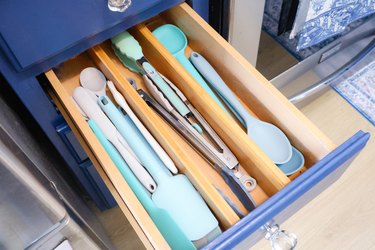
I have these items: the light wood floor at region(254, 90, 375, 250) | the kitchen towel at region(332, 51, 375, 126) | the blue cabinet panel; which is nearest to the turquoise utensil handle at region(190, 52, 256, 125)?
the blue cabinet panel

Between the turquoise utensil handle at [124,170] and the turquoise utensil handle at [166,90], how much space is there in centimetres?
13

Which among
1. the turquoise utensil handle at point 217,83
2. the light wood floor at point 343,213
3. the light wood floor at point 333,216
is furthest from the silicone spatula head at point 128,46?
the light wood floor at point 343,213

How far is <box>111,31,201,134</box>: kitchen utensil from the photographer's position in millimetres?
652

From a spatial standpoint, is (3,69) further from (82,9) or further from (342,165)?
(342,165)

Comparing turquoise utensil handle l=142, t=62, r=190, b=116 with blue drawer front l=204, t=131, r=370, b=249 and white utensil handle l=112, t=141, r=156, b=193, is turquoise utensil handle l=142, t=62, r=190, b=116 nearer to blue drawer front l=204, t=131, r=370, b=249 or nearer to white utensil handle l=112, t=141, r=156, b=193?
white utensil handle l=112, t=141, r=156, b=193

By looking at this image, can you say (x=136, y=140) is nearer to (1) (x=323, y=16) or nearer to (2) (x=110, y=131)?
(2) (x=110, y=131)

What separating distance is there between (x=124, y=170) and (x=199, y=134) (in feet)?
0.44

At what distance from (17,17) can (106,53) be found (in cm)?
25

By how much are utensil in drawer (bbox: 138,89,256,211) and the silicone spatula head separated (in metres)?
0.13

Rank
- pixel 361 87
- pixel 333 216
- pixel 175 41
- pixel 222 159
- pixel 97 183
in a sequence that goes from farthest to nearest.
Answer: pixel 361 87 → pixel 333 216 → pixel 97 183 → pixel 175 41 → pixel 222 159

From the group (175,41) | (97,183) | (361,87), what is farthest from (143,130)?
(361,87)

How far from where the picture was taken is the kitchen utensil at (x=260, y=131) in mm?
638

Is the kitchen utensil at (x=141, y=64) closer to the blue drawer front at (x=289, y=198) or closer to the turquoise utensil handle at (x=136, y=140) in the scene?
the turquoise utensil handle at (x=136, y=140)

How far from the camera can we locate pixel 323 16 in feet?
2.68
